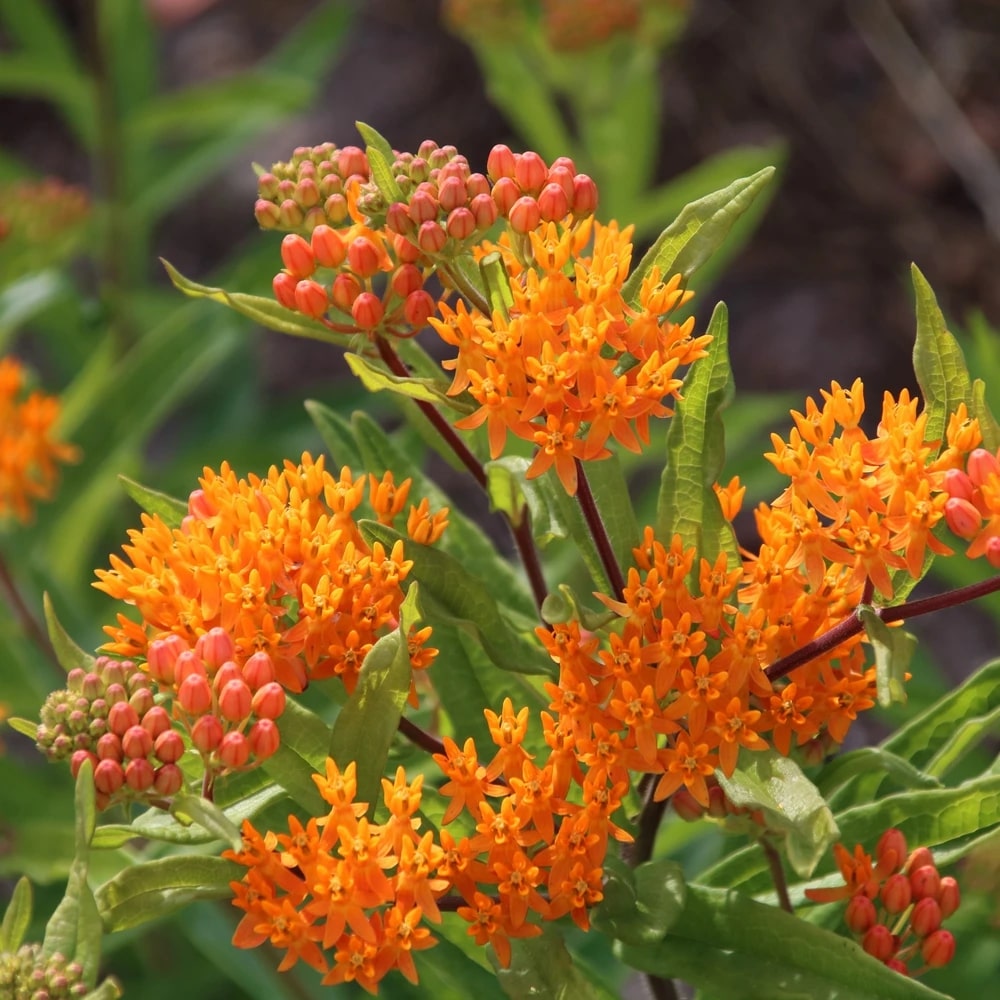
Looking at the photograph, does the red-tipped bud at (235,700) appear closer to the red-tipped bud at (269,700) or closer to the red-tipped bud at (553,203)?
the red-tipped bud at (269,700)

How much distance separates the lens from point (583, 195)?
5.82ft

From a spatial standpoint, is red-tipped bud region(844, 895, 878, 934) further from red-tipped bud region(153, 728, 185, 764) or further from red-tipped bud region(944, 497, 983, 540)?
red-tipped bud region(153, 728, 185, 764)

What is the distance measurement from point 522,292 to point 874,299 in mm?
4841

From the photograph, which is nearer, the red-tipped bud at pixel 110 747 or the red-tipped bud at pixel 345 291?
the red-tipped bud at pixel 110 747

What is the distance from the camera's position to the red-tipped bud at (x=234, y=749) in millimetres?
1615


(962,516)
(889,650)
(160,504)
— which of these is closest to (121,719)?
(160,504)

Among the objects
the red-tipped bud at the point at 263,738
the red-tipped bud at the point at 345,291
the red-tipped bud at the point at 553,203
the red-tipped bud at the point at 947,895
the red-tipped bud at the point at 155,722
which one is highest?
the red-tipped bud at the point at 345,291

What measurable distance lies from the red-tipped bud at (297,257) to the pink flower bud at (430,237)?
0.56 ft

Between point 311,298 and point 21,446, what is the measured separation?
1.85 metres

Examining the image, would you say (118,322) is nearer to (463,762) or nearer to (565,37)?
(565,37)

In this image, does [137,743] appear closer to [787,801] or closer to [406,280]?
[406,280]

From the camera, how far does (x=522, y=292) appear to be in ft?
5.60

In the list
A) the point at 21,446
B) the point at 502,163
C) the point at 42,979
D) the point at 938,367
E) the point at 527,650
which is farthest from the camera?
the point at 21,446

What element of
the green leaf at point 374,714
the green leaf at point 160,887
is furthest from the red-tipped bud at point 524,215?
the green leaf at point 160,887
